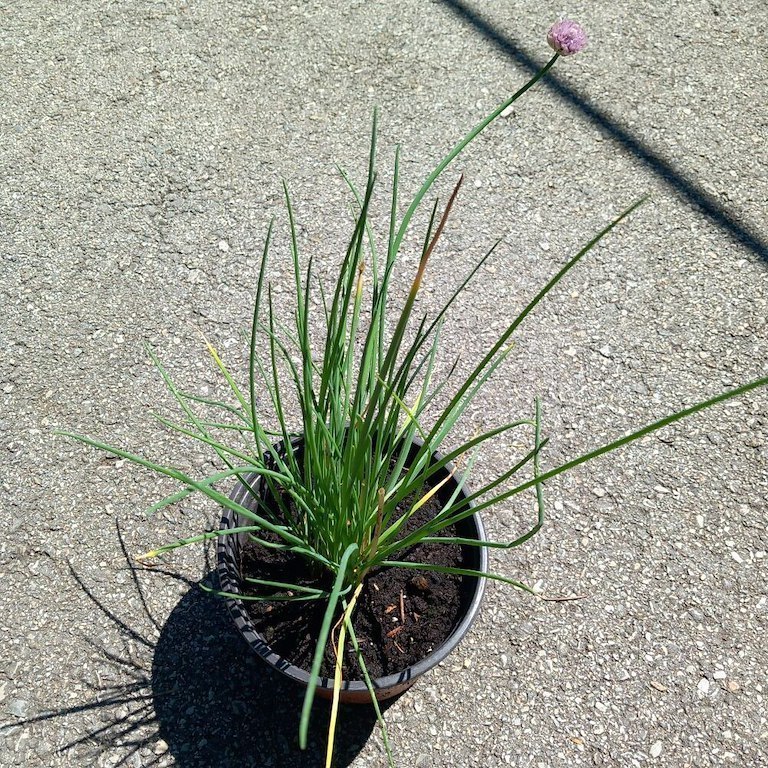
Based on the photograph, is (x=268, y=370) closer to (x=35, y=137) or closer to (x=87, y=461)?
(x=87, y=461)

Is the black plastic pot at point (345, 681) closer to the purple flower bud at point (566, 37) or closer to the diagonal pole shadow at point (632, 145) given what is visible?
the purple flower bud at point (566, 37)

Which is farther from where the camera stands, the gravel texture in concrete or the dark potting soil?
the gravel texture in concrete

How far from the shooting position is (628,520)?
148 cm

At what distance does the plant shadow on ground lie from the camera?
1201mm

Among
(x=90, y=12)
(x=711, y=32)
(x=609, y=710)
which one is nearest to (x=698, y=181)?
(x=711, y=32)

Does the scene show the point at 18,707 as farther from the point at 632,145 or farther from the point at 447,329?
the point at 632,145

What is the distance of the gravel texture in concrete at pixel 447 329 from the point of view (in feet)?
4.14

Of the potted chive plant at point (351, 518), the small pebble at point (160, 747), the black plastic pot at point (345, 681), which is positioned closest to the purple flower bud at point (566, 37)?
the potted chive plant at point (351, 518)

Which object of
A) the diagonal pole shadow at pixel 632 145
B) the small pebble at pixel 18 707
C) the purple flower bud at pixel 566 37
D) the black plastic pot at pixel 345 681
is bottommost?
the small pebble at pixel 18 707

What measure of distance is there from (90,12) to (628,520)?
2224 millimetres

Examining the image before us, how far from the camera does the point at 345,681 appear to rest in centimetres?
106

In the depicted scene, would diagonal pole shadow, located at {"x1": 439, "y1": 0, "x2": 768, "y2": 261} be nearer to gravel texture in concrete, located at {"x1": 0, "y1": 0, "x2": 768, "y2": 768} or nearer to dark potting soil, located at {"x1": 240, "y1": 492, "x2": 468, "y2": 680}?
gravel texture in concrete, located at {"x1": 0, "y1": 0, "x2": 768, "y2": 768}

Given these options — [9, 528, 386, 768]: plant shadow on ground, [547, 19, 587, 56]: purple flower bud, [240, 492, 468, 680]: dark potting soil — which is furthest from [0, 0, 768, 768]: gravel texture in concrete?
[547, 19, 587, 56]: purple flower bud

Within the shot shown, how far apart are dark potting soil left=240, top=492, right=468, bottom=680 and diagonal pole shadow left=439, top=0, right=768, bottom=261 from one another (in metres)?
1.19
